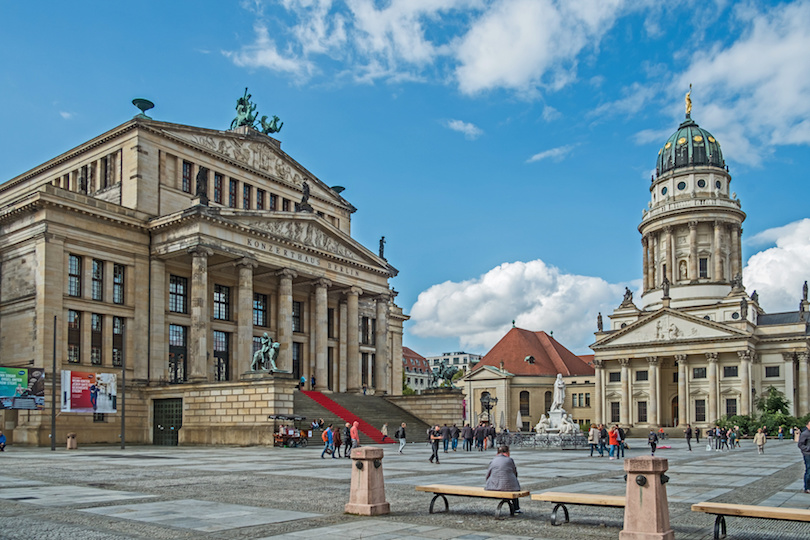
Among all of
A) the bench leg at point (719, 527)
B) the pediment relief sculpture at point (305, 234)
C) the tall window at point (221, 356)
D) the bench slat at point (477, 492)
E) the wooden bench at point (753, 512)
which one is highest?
the pediment relief sculpture at point (305, 234)

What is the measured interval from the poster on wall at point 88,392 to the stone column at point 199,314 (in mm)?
4700

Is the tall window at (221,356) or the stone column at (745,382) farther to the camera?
the stone column at (745,382)

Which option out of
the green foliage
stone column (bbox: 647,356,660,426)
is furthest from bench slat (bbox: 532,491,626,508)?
stone column (bbox: 647,356,660,426)

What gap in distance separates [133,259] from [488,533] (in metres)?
41.7

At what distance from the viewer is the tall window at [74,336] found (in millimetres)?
45562

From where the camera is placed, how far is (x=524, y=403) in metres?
109

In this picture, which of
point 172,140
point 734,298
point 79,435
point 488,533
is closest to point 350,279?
point 172,140

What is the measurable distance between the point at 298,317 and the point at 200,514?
48.5m

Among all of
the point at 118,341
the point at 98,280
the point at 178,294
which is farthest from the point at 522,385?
the point at 98,280

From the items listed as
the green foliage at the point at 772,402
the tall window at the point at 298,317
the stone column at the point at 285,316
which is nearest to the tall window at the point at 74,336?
the stone column at the point at 285,316

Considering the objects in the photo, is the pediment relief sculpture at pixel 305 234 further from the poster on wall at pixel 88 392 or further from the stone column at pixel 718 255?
the stone column at pixel 718 255

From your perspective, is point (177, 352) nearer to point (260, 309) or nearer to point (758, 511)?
point (260, 309)

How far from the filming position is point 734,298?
319 ft

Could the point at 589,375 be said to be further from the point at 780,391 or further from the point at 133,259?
the point at 133,259
